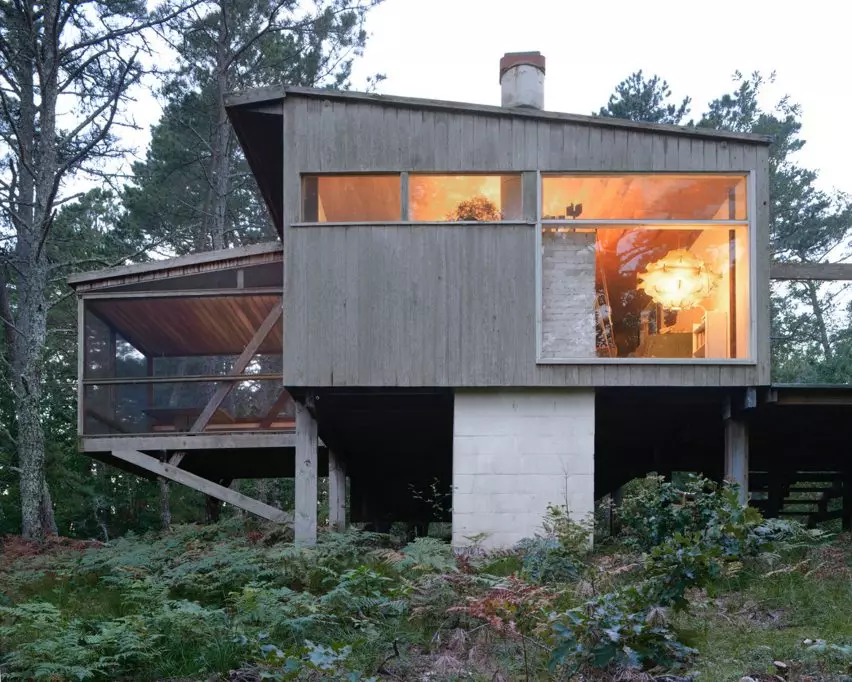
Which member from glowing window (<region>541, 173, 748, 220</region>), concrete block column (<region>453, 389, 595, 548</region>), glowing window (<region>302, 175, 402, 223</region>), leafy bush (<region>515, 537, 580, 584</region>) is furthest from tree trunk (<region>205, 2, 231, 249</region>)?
leafy bush (<region>515, 537, 580, 584</region>)

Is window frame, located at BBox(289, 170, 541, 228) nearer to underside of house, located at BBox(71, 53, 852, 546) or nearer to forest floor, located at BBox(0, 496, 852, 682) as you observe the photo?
underside of house, located at BBox(71, 53, 852, 546)

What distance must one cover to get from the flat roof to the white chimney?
0.77 meters

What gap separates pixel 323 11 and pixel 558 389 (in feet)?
52.6

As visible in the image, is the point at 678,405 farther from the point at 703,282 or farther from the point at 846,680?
the point at 846,680

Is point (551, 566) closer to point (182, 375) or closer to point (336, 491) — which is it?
point (182, 375)

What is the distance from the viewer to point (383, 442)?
13844 mm

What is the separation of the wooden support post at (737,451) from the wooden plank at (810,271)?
172 cm

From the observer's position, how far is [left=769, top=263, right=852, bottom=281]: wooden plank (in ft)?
33.3

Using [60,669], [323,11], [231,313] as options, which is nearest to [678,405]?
[231,313]

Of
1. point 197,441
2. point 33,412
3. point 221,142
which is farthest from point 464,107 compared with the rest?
point 221,142

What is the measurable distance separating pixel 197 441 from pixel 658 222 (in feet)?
20.7

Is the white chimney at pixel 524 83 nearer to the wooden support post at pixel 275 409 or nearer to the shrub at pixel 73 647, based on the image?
the wooden support post at pixel 275 409

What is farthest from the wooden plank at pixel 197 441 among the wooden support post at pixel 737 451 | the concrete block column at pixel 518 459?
the wooden support post at pixel 737 451

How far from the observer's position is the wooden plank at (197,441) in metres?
11.7
